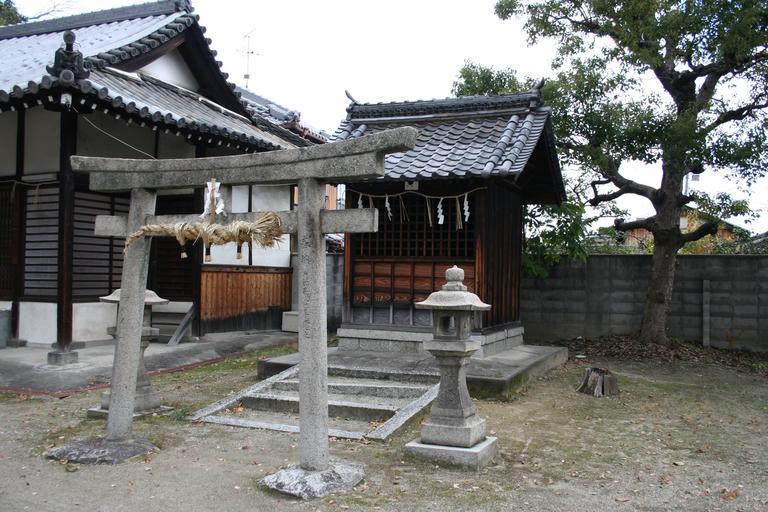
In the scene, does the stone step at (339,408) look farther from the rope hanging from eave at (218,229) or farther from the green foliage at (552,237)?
the green foliage at (552,237)

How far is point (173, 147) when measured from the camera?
47.6ft

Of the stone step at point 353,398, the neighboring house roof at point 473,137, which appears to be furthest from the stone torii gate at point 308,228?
the neighboring house roof at point 473,137

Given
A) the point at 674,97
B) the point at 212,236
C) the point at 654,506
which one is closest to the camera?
the point at 654,506

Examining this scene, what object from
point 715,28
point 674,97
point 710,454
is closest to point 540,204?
point 674,97

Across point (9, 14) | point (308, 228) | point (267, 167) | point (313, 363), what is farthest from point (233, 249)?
point (9, 14)

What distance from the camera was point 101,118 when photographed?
12.9m

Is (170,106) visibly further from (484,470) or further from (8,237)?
(484,470)

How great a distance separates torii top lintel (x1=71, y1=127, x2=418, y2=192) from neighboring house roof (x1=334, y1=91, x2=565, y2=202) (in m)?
4.95

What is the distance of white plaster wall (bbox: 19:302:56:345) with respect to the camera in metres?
12.2

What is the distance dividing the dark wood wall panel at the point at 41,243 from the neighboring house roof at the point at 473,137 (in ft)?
18.4

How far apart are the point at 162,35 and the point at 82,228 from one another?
14.9ft

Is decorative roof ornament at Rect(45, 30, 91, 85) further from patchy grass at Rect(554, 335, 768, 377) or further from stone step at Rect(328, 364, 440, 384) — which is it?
patchy grass at Rect(554, 335, 768, 377)

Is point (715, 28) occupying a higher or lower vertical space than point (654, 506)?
higher

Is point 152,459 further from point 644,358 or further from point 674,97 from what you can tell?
point 674,97
